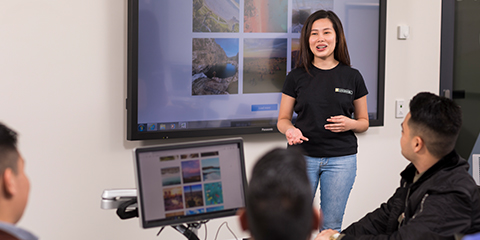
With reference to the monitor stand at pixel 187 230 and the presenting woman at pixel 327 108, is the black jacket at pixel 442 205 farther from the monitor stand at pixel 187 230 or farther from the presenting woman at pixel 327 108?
the presenting woman at pixel 327 108

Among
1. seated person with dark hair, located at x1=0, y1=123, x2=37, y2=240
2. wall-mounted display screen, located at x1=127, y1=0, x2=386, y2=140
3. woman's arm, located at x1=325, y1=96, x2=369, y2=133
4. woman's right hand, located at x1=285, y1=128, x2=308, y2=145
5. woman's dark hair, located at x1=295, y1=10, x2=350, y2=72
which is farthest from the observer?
wall-mounted display screen, located at x1=127, y1=0, x2=386, y2=140

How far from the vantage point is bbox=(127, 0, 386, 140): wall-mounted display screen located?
2.46 meters

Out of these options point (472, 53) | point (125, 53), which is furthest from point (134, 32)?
point (472, 53)

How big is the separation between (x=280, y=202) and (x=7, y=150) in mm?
798

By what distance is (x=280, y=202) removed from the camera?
75cm

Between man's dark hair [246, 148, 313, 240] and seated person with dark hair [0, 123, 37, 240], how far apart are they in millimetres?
630

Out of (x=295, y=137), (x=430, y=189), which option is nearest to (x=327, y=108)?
(x=295, y=137)

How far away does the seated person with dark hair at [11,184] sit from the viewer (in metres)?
1.07

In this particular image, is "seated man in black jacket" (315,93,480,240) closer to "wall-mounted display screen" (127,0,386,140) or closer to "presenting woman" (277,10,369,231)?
"presenting woman" (277,10,369,231)

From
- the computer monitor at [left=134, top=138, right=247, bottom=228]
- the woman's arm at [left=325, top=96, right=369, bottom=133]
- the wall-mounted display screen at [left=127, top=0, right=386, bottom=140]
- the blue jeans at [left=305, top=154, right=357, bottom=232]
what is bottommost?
the blue jeans at [left=305, top=154, right=357, bottom=232]

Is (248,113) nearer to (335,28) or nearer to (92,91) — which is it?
(335,28)

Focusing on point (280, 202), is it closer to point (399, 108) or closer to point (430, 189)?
point (430, 189)

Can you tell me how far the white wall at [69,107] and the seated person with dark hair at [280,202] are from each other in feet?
4.83

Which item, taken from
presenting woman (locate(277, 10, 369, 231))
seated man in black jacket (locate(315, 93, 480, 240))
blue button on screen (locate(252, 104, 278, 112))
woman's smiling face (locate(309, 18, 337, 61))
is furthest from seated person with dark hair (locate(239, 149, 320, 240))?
blue button on screen (locate(252, 104, 278, 112))
